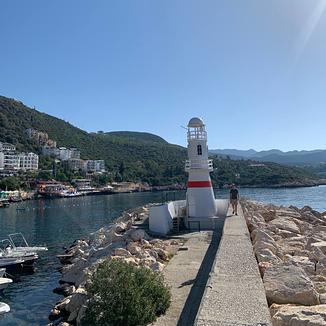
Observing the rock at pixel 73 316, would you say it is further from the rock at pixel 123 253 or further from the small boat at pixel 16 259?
the small boat at pixel 16 259

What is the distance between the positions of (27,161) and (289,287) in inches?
5909

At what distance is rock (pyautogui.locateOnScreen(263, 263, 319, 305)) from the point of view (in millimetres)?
7949

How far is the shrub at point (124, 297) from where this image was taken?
26.8 feet

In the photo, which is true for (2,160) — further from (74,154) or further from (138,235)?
(138,235)

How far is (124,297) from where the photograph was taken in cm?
828

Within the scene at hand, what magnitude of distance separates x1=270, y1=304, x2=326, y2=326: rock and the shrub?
271cm

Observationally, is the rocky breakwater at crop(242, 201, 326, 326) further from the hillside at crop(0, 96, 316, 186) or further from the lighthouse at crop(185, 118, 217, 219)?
the hillside at crop(0, 96, 316, 186)

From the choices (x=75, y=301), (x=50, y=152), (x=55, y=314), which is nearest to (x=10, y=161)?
(x=50, y=152)

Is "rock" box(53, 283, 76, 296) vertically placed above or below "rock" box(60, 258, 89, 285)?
below

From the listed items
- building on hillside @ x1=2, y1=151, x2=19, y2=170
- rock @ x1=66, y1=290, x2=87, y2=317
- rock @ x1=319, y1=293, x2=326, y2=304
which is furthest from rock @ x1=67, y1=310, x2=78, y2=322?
building on hillside @ x1=2, y1=151, x2=19, y2=170

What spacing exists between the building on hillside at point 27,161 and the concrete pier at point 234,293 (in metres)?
143

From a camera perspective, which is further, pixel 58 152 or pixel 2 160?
pixel 58 152

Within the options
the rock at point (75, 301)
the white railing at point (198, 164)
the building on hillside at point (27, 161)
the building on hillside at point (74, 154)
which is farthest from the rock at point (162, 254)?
the building on hillside at point (74, 154)

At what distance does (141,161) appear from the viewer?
187250 mm
